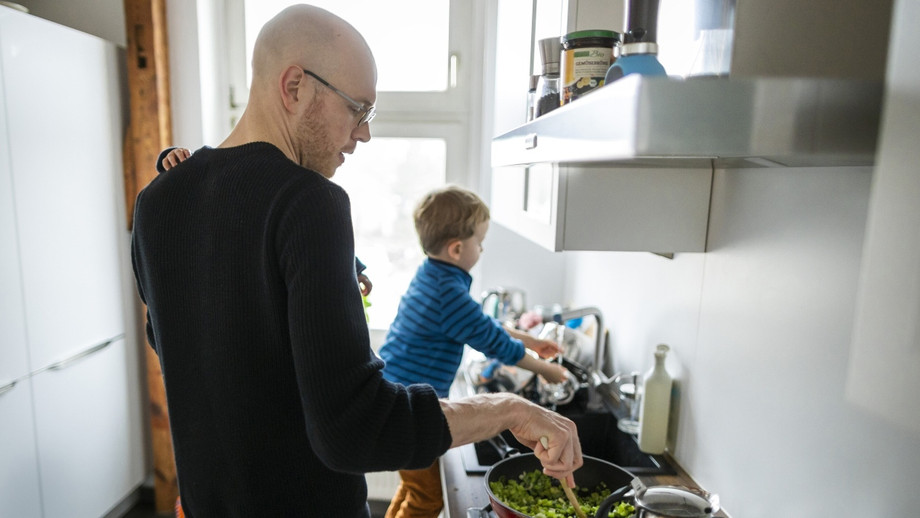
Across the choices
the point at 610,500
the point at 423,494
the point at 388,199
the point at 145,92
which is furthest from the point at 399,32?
the point at 610,500

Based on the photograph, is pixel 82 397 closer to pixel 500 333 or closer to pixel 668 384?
pixel 500 333

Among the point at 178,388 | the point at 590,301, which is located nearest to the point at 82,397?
the point at 178,388

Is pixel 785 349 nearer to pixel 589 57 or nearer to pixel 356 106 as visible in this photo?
pixel 589 57

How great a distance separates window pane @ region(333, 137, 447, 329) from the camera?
8.26ft

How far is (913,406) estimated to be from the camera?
0.63 m

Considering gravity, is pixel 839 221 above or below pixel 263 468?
above

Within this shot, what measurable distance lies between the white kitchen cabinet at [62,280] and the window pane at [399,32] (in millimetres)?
641

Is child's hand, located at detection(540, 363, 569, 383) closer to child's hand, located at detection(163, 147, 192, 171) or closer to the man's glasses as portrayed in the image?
the man's glasses

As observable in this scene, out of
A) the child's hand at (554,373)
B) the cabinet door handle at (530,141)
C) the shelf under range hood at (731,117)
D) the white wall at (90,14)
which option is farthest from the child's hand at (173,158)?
the white wall at (90,14)

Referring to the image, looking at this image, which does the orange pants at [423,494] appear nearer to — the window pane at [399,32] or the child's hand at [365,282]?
the child's hand at [365,282]

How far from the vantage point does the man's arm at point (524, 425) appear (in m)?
0.86

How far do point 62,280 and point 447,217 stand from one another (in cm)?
133

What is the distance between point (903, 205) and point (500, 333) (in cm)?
122

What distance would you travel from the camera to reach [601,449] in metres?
1.64
